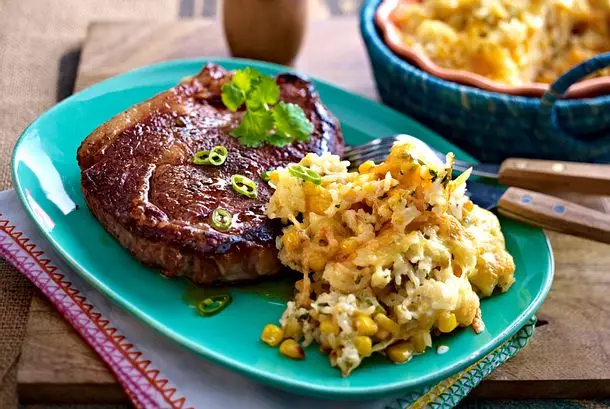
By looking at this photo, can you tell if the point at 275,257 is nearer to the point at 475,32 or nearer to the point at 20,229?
the point at 20,229

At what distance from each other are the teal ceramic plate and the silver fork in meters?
0.37

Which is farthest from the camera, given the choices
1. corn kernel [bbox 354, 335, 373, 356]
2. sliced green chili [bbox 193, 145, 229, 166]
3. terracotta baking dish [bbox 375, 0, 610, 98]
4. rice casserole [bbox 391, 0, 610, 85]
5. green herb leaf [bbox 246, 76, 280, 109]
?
rice casserole [bbox 391, 0, 610, 85]

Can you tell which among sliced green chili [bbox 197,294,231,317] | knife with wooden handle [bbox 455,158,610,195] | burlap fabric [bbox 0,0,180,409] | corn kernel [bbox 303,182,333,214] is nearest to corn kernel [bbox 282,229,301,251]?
corn kernel [bbox 303,182,333,214]

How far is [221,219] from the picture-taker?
3486 mm

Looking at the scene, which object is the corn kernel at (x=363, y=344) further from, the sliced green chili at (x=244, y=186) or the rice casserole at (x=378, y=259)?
the sliced green chili at (x=244, y=186)

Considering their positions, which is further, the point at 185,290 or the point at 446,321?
the point at 185,290

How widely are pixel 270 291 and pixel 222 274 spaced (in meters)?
0.25

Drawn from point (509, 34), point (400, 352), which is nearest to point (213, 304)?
point (400, 352)

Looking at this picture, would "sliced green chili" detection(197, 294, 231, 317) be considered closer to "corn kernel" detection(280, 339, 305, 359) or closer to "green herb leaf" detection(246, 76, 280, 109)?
"corn kernel" detection(280, 339, 305, 359)

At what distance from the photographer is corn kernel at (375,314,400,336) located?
3152 millimetres

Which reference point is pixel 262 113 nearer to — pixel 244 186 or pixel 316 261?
pixel 244 186

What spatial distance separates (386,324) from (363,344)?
137 mm

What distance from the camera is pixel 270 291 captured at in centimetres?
354

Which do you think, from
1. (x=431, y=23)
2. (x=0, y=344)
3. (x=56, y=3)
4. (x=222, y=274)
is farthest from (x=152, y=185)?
(x=56, y=3)
